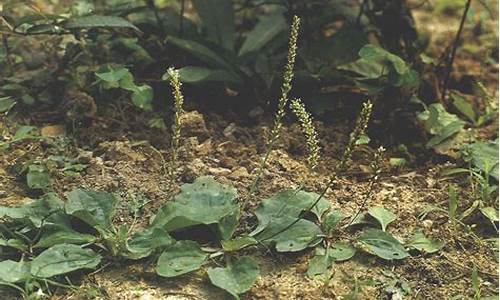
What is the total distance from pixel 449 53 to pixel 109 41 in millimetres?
1230

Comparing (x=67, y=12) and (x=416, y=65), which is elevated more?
(x=67, y=12)

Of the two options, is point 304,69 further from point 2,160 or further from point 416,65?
point 2,160

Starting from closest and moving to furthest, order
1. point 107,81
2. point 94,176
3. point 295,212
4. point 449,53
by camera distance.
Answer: point 295,212
point 94,176
point 107,81
point 449,53

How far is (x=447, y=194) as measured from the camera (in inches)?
112

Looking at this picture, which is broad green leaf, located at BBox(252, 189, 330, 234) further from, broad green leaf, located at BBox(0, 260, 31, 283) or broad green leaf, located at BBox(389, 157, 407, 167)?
broad green leaf, located at BBox(0, 260, 31, 283)

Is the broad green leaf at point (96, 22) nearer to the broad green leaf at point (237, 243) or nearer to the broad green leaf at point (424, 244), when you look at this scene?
the broad green leaf at point (237, 243)

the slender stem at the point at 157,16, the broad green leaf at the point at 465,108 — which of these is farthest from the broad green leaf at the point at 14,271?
the broad green leaf at the point at 465,108

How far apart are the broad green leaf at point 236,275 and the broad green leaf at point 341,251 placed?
225 millimetres

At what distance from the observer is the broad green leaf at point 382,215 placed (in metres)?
2.63

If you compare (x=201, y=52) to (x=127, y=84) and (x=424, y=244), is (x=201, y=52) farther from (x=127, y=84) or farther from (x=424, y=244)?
(x=424, y=244)

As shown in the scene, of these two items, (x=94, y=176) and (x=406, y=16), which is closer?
(x=94, y=176)

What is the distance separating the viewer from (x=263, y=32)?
341cm

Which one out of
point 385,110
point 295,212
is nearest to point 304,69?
point 385,110

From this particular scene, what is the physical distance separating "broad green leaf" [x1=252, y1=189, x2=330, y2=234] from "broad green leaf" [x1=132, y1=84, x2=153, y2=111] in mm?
601
